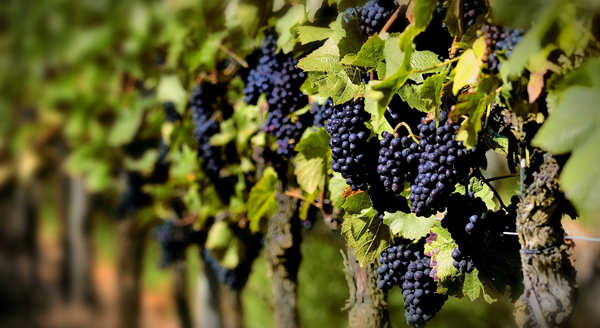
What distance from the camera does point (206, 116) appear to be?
1.49 m

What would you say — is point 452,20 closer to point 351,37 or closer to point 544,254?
point 351,37

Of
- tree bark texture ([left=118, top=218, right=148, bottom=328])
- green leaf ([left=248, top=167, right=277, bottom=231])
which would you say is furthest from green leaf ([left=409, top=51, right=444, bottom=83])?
tree bark texture ([left=118, top=218, right=148, bottom=328])

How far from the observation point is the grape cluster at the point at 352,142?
744 millimetres

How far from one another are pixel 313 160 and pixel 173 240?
134 cm

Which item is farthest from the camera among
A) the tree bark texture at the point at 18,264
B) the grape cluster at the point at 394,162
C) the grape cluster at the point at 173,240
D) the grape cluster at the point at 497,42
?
the tree bark texture at the point at 18,264

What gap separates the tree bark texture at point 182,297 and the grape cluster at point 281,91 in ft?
5.71

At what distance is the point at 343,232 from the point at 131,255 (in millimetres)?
2514

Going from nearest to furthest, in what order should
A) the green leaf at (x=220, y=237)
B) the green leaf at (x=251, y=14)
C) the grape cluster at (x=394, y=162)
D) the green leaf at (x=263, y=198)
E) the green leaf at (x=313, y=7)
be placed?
1. the grape cluster at (x=394, y=162)
2. the green leaf at (x=313, y=7)
3. the green leaf at (x=251, y=14)
4. the green leaf at (x=263, y=198)
5. the green leaf at (x=220, y=237)

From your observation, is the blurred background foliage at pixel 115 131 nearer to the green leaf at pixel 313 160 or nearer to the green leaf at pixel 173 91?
the green leaf at pixel 173 91

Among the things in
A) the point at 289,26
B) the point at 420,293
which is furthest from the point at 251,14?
the point at 420,293

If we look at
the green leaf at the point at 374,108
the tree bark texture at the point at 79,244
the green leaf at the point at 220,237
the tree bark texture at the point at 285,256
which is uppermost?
the green leaf at the point at 374,108

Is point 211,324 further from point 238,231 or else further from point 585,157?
point 585,157

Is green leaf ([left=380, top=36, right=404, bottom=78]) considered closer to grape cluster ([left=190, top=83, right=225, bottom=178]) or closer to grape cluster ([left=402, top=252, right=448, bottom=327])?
grape cluster ([left=402, top=252, right=448, bottom=327])

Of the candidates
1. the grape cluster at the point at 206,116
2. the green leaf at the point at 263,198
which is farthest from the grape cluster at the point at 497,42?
the grape cluster at the point at 206,116
